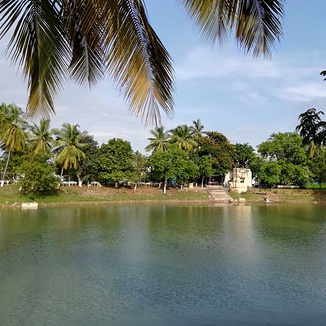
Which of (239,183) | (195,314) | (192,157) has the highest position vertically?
(192,157)

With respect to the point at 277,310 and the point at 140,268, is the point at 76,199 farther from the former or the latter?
the point at 277,310

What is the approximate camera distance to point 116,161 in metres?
37.8

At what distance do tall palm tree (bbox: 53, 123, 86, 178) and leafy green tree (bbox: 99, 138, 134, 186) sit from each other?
8.07 feet

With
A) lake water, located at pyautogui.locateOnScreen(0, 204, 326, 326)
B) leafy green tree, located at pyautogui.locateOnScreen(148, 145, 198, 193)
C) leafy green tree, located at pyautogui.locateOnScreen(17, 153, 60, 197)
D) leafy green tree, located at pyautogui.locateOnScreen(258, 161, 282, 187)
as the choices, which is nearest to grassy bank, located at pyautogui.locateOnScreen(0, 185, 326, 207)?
leafy green tree, located at pyautogui.locateOnScreen(17, 153, 60, 197)

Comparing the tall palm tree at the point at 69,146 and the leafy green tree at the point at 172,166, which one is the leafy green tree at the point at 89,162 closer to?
the tall palm tree at the point at 69,146

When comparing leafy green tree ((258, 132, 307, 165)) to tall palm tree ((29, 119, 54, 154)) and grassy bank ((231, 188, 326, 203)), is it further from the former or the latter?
tall palm tree ((29, 119, 54, 154))

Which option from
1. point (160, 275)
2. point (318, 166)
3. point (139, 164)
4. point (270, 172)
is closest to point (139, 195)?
point (139, 164)

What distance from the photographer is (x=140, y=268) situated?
39.3 feet

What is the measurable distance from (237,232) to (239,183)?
24.4 m

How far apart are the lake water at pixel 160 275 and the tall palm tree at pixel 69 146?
14.6m

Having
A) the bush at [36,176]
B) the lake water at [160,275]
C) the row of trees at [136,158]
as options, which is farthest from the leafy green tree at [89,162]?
the lake water at [160,275]

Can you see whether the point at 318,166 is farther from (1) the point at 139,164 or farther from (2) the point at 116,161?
(2) the point at 116,161

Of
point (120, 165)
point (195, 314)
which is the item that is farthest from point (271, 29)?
point (120, 165)

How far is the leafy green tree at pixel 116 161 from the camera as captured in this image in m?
37.5
